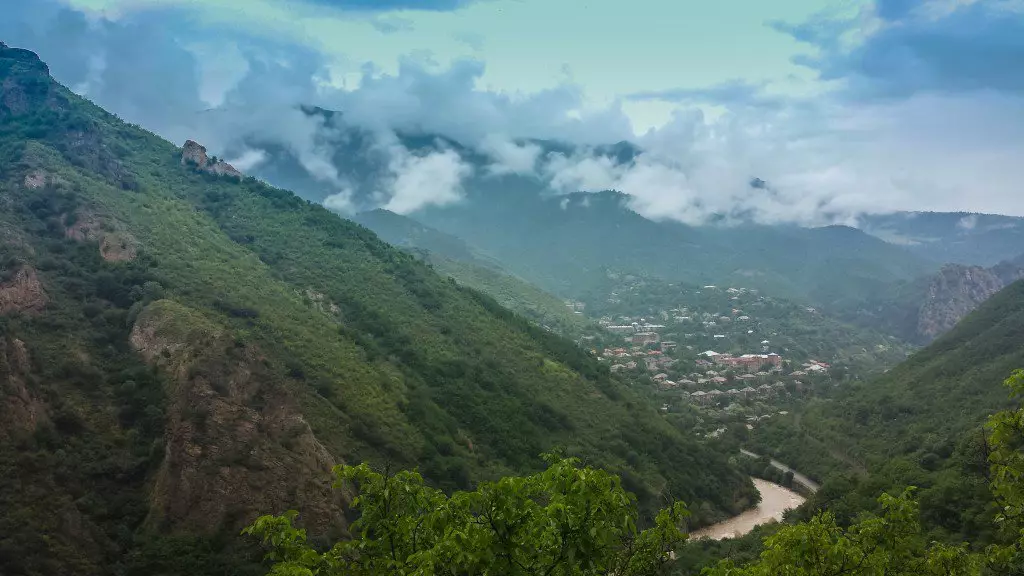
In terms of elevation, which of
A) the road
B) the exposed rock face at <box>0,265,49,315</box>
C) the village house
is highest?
the exposed rock face at <box>0,265,49,315</box>

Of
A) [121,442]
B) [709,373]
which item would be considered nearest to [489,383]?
[121,442]

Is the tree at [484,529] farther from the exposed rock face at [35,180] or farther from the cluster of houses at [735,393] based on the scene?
the cluster of houses at [735,393]

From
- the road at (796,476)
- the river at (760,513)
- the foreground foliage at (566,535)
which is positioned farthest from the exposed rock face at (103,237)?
the road at (796,476)

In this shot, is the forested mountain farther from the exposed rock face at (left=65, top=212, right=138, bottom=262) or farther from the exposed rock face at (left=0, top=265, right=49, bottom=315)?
the exposed rock face at (left=65, top=212, right=138, bottom=262)

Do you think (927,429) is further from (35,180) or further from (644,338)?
(644,338)

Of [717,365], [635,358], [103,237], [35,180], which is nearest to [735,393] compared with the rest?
[635,358]

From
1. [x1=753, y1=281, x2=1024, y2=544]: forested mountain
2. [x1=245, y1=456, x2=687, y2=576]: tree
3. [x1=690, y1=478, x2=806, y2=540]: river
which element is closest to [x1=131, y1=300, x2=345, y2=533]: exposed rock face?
[x1=245, y1=456, x2=687, y2=576]: tree
